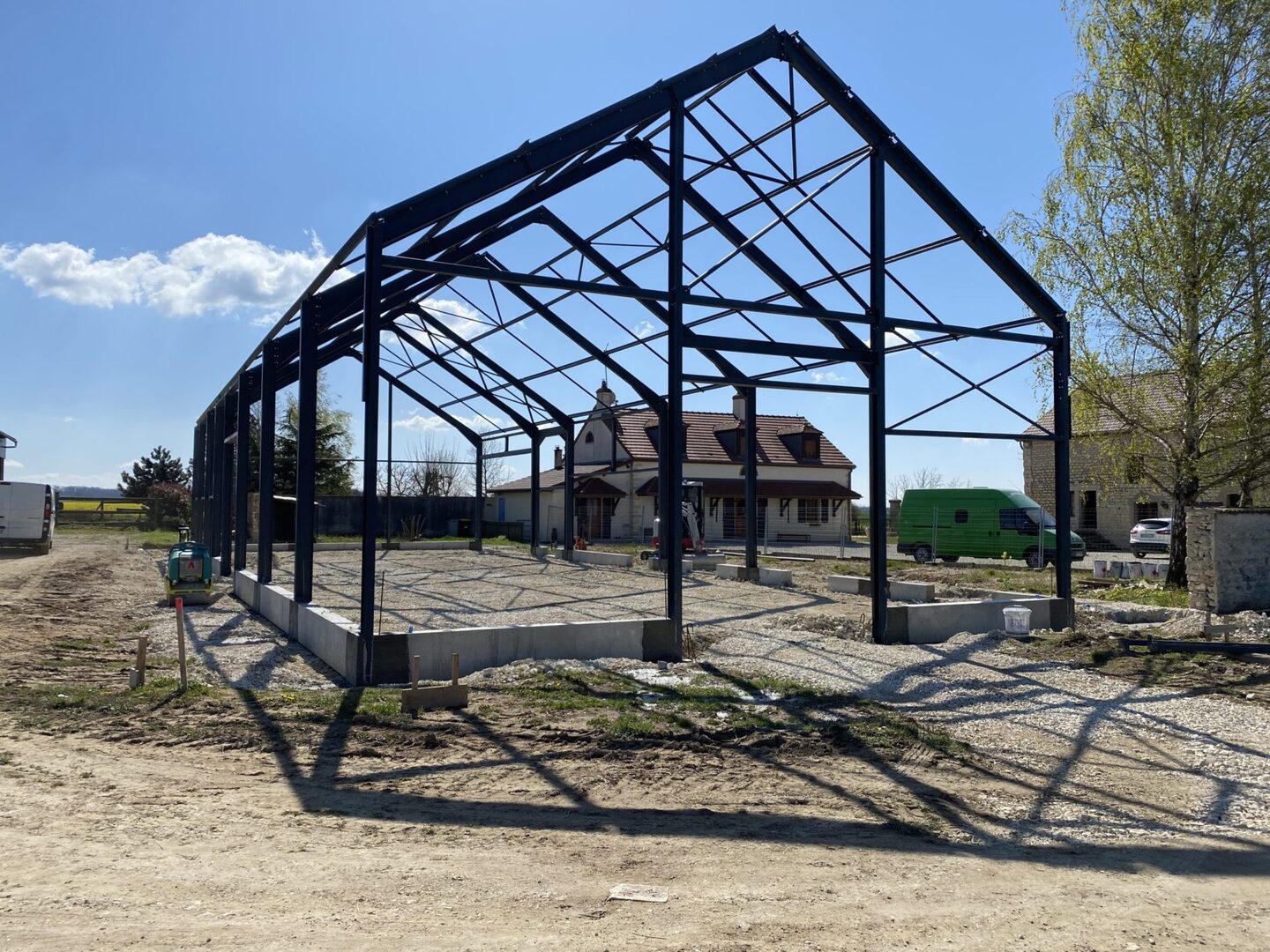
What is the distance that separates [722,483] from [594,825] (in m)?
39.1

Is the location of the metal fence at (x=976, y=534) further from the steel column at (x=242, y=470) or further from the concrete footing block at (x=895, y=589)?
the steel column at (x=242, y=470)

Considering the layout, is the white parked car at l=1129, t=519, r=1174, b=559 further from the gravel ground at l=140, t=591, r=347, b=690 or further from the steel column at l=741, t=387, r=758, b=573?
the gravel ground at l=140, t=591, r=347, b=690

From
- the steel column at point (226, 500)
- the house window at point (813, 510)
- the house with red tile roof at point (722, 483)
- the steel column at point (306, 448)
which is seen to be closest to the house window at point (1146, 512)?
the house with red tile roof at point (722, 483)

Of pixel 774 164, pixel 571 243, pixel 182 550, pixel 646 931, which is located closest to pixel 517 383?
pixel 571 243

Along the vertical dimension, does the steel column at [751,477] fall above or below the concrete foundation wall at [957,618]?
above

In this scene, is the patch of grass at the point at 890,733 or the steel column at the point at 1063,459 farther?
the steel column at the point at 1063,459

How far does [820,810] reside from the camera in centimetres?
609

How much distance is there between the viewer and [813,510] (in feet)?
152

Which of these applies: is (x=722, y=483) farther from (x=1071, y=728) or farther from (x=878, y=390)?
(x=1071, y=728)

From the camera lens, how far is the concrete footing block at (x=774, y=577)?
20.8 metres

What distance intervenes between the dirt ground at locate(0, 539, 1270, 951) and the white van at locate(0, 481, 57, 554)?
24.2m

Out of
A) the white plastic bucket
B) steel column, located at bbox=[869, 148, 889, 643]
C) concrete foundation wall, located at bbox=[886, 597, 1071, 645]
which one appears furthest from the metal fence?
steel column, located at bbox=[869, 148, 889, 643]

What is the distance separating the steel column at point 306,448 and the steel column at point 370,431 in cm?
205

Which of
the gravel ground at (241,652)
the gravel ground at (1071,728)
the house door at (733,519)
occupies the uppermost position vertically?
the house door at (733,519)
